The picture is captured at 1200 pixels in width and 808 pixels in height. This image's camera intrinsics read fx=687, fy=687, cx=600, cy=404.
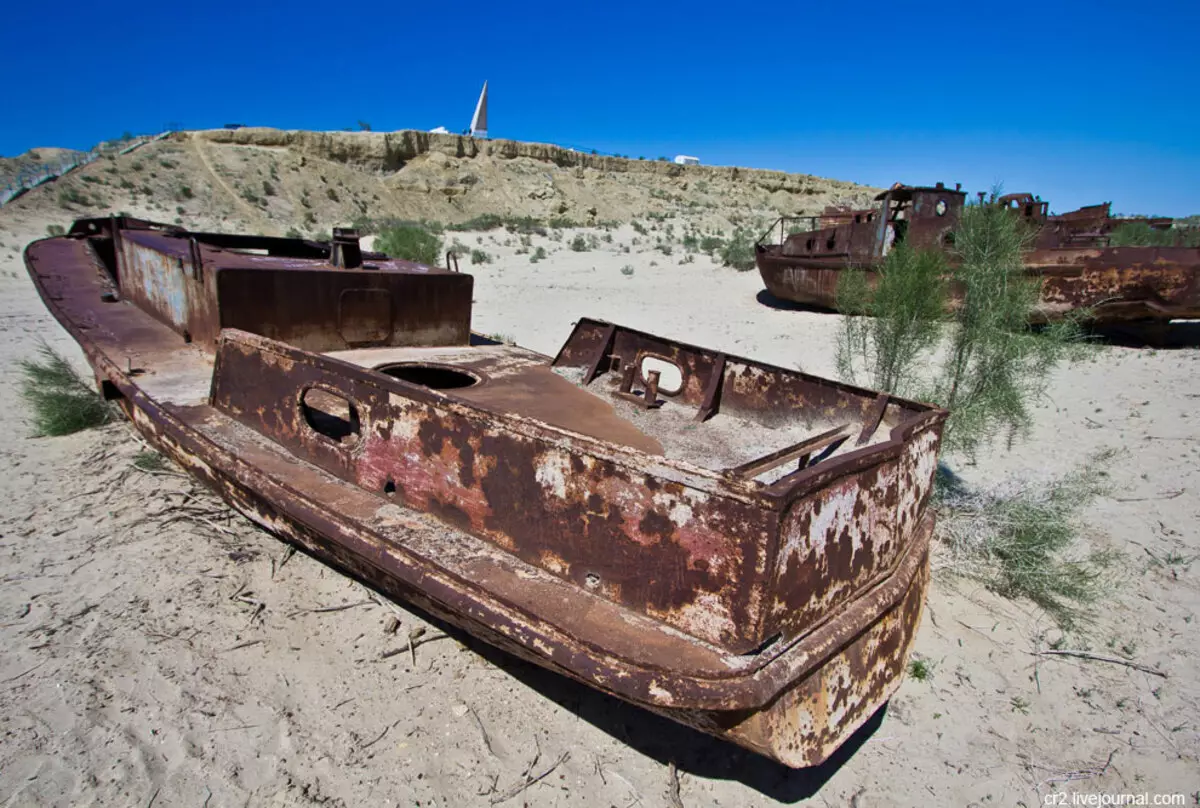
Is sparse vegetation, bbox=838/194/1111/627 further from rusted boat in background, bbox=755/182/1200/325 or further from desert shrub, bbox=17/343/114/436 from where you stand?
desert shrub, bbox=17/343/114/436

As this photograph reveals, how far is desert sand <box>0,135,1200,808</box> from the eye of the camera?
2219mm

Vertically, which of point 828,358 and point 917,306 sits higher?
point 917,306

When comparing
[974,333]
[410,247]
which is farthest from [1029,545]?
[410,247]

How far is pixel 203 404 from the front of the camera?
3.57 m

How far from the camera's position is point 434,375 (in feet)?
14.3

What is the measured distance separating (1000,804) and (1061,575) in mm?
1696

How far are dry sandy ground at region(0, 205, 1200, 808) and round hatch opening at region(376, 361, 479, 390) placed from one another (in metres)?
1.22

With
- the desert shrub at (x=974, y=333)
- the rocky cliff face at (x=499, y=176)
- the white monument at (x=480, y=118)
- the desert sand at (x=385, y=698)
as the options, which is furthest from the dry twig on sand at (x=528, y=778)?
the white monument at (x=480, y=118)

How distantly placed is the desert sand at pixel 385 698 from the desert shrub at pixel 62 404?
818mm

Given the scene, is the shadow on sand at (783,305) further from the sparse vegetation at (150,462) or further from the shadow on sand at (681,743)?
the sparse vegetation at (150,462)

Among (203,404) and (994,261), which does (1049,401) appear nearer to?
(994,261)

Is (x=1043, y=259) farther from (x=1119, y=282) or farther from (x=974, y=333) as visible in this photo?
(x=974, y=333)

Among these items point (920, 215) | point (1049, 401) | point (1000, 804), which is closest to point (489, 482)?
point (1000, 804)

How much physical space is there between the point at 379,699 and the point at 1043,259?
993cm
